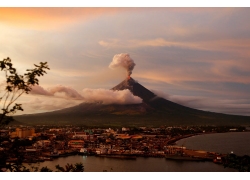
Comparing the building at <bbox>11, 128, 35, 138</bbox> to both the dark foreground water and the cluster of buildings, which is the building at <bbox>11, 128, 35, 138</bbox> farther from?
the dark foreground water

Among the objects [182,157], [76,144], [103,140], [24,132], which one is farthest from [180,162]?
[24,132]

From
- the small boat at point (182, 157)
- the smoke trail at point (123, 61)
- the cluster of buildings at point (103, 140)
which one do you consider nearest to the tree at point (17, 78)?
the cluster of buildings at point (103, 140)

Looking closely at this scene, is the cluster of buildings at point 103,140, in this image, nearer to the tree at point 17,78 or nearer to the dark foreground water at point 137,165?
the dark foreground water at point 137,165

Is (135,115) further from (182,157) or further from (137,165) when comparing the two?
(182,157)

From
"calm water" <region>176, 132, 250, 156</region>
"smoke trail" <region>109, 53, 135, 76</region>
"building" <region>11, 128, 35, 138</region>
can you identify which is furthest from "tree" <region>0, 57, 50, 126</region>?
Result: "calm water" <region>176, 132, 250, 156</region>

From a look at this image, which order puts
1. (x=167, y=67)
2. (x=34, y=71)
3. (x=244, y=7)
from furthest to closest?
(x=167, y=67)
(x=244, y=7)
(x=34, y=71)
